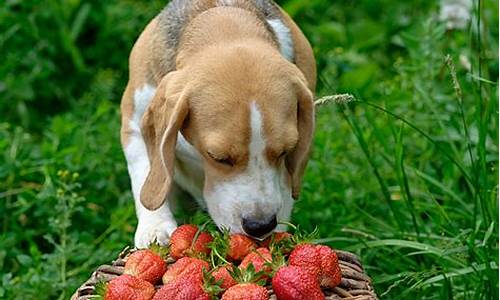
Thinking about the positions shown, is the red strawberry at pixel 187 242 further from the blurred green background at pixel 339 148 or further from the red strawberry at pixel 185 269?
the blurred green background at pixel 339 148

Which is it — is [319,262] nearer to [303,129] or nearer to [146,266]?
[146,266]

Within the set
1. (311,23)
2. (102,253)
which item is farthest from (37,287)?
(311,23)

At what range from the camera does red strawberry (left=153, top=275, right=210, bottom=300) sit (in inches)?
133

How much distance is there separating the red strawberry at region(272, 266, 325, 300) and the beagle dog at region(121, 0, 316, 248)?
445mm

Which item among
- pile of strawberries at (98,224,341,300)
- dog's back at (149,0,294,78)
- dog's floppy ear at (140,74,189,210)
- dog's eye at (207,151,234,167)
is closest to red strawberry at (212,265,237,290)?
pile of strawberries at (98,224,341,300)

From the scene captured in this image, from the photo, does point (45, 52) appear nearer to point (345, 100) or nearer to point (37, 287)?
point (37, 287)

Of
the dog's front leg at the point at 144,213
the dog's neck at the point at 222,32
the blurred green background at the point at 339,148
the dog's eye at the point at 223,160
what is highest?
the dog's neck at the point at 222,32

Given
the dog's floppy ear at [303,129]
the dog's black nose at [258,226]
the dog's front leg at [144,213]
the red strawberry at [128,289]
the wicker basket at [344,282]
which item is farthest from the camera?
the dog's front leg at [144,213]

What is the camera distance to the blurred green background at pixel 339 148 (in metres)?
4.61

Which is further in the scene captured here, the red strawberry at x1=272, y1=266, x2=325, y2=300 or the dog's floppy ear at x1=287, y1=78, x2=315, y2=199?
the dog's floppy ear at x1=287, y1=78, x2=315, y2=199

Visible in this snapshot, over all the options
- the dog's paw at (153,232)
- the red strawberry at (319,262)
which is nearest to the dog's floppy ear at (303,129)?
the dog's paw at (153,232)

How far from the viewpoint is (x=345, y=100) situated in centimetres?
391

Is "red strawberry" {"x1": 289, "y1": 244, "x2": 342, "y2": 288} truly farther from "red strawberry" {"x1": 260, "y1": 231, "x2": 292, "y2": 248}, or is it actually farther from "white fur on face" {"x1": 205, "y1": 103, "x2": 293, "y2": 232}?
"white fur on face" {"x1": 205, "y1": 103, "x2": 293, "y2": 232}

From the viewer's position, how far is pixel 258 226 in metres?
3.88
